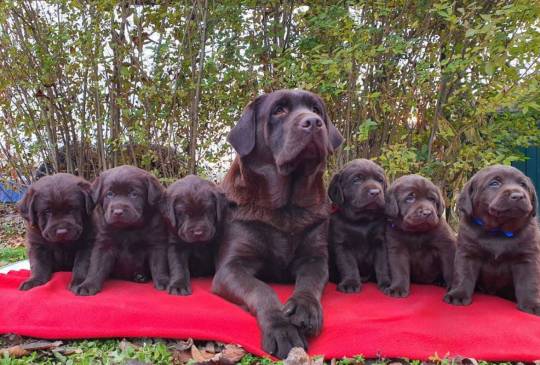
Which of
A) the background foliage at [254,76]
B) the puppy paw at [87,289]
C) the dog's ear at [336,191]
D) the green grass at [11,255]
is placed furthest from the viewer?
the green grass at [11,255]

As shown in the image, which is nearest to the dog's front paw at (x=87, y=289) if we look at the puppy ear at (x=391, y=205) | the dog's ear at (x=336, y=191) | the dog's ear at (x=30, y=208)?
the dog's ear at (x=30, y=208)

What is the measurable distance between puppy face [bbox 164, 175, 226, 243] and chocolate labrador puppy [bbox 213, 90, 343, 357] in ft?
0.43

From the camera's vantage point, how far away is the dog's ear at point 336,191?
4129 mm

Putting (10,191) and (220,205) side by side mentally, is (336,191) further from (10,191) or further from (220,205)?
(10,191)

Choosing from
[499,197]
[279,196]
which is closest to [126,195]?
[279,196]

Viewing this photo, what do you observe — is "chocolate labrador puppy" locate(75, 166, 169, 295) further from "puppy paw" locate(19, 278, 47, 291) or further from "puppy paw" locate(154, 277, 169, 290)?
"puppy paw" locate(19, 278, 47, 291)

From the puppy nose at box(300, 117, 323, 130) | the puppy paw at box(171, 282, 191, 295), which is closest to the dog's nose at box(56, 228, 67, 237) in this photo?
the puppy paw at box(171, 282, 191, 295)

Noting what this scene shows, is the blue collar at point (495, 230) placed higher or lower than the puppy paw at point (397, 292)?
higher

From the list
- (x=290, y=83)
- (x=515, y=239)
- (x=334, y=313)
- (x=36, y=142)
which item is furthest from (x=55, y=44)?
(x=515, y=239)

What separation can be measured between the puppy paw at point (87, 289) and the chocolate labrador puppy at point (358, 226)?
5.62 feet

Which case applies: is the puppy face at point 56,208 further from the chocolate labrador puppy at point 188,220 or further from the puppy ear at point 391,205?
the puppy ear at point 391,205

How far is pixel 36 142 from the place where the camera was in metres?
7.77

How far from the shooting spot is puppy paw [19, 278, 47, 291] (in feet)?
12.2

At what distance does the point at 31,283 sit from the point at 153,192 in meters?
1.08
